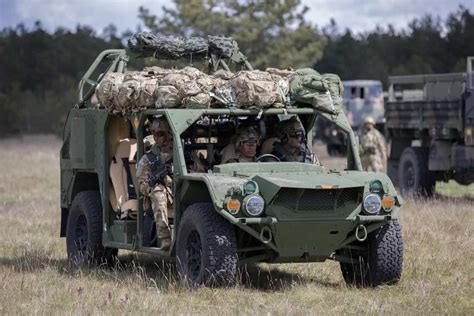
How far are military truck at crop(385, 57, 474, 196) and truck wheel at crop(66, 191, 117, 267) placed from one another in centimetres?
802

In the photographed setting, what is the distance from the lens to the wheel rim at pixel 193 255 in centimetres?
962

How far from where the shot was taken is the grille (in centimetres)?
930

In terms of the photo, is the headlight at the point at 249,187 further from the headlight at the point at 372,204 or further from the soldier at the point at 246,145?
the soldier at the point at 246,145

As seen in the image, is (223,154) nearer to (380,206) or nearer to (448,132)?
(380,206)

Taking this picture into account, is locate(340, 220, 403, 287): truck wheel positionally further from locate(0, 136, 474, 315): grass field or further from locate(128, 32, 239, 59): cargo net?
locate(128, 32, 239, 59): cargo net

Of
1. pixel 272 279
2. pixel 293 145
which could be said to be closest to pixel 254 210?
pixel 272 279

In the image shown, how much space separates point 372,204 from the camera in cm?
946

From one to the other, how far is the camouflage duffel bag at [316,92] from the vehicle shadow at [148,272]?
150 centimetres

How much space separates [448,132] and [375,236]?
378 inches

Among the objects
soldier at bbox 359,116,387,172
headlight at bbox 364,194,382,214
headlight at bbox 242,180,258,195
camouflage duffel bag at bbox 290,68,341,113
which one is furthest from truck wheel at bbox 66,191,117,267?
soldier at bbox 359,116,387,172

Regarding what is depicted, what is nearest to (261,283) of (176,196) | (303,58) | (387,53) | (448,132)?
(176,196)

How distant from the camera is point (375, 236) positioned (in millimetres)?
9828

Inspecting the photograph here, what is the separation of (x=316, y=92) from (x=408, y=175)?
10.3 metres

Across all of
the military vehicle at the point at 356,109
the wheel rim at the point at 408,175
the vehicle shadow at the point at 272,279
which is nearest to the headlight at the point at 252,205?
the vehicle shadow at the point at 272,279
